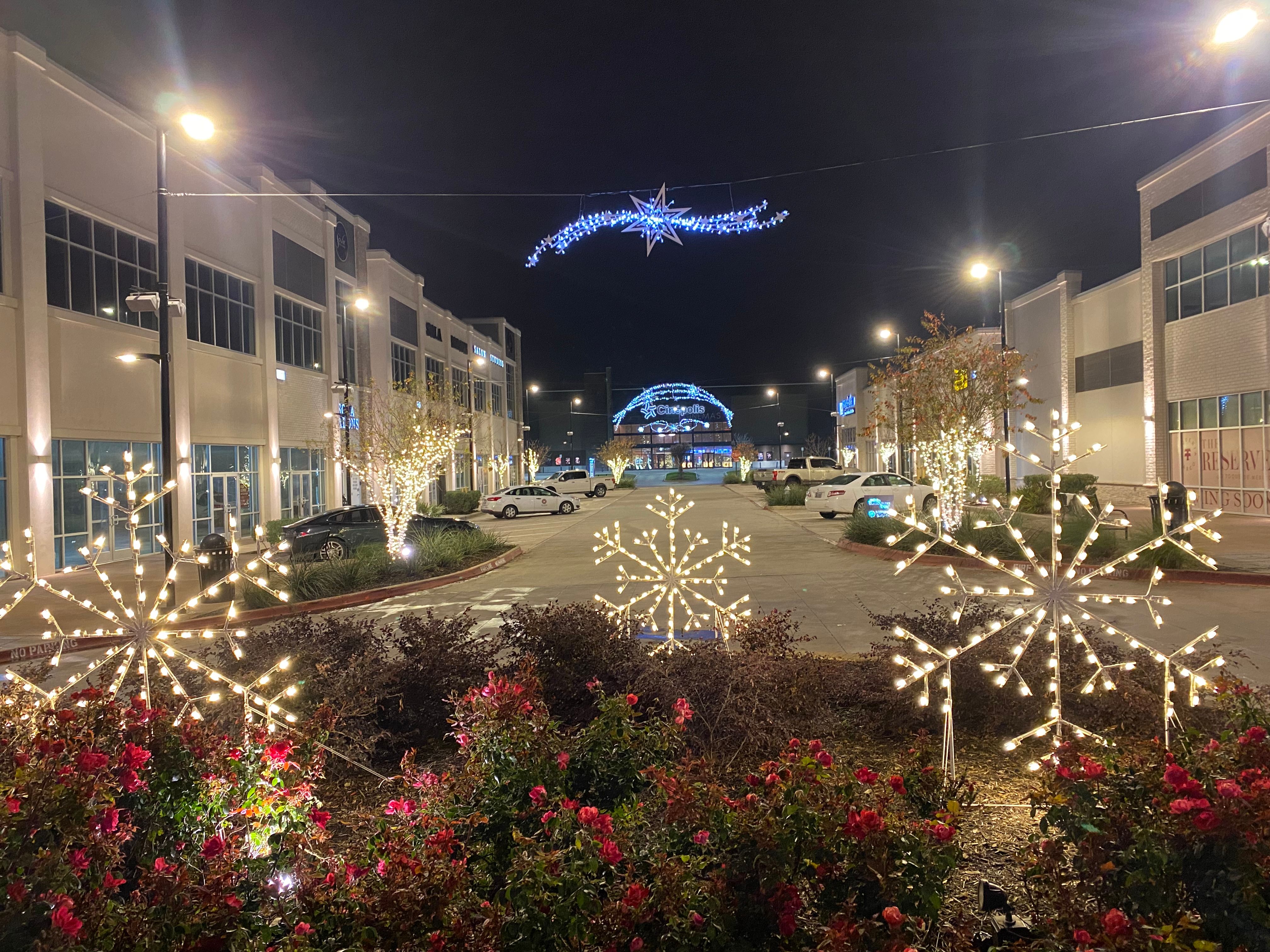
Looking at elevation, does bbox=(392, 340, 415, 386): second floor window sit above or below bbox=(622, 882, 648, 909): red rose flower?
above

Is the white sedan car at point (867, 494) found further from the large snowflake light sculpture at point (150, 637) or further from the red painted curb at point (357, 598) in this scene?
the large snowflake light sculpture at point (150, 637)

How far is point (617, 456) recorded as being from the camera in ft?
216

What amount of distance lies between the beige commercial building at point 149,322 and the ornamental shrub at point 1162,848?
1599 cm

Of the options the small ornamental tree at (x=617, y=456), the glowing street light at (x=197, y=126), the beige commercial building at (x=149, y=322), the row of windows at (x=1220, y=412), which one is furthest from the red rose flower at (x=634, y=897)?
the small ornamental tree at (x=617, y=456)

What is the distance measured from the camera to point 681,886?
256 cm

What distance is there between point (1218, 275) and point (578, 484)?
1235 inches

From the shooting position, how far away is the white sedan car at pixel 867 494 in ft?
80.0

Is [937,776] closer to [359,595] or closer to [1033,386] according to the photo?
[359,595]

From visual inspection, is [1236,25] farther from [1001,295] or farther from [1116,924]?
[1001,295]

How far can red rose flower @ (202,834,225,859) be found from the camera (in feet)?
9.09

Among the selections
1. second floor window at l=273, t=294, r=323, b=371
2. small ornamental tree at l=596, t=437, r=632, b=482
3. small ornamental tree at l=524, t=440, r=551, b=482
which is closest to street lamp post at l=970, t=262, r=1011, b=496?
second floor window at l=273, t=294, r=323, b=371

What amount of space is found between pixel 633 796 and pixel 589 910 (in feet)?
4.20

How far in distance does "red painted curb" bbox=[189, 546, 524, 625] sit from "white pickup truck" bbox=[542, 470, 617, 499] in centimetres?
2562

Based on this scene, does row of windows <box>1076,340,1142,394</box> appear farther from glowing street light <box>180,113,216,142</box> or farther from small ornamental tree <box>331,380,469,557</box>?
glowing street light <box>180,113,216,142</box>
